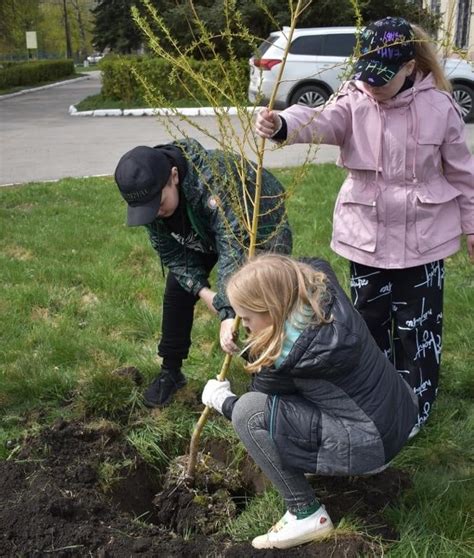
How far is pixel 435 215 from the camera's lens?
2.57 m

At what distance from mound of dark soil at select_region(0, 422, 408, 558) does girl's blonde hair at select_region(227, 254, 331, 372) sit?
66 cm

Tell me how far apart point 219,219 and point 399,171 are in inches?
27.0

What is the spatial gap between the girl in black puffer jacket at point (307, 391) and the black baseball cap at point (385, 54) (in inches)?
27.4

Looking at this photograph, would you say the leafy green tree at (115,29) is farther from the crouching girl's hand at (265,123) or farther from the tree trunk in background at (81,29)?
the tree trunk in background at (81,29)

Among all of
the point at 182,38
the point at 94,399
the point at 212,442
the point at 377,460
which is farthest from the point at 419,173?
the point at 182,38

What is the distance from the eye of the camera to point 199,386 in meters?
3.19

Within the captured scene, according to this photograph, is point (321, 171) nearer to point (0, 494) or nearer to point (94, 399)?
point (94, 399)

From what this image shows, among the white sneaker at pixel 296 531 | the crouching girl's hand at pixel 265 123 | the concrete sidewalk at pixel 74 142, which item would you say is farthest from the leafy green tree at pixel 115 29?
the white sneaker at pixel 296 531

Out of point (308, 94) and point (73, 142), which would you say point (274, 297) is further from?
point (308, 94)

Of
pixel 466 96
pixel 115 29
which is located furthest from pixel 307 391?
pixel 115 29

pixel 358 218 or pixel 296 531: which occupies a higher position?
pixel 358 218

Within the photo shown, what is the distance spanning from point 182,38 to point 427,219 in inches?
680

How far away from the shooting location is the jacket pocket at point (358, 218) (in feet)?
8.58

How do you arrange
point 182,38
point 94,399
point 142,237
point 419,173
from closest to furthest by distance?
point 419,173 < point 94,399 < point 142,237 < point 182,38
